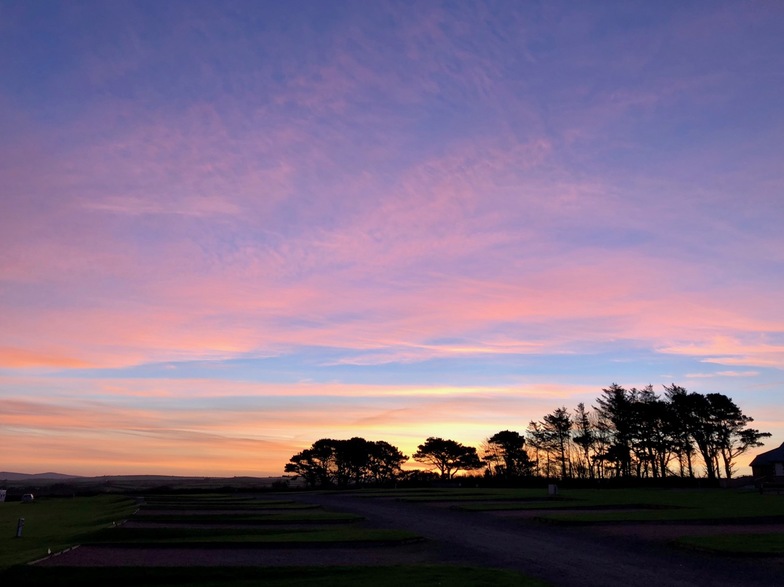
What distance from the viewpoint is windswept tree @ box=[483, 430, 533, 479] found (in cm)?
11031

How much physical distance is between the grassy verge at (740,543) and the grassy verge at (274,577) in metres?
7.62

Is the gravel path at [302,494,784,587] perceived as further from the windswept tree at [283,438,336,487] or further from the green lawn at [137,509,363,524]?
the windswept tree at [283,438,336,487]

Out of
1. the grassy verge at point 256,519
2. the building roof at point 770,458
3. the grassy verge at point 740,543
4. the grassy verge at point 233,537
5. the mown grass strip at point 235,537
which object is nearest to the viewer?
the grassy verge at point 740,543

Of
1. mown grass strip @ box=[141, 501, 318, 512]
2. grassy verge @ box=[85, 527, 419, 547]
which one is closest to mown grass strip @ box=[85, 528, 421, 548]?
grassy verge @ box=[85, 527, 419, 547]

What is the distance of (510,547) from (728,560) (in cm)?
696

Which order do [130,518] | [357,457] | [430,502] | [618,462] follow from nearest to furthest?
[130,518], [430,502], [618,462], [357,457]

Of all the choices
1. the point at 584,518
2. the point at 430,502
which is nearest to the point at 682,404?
the point at 430,502

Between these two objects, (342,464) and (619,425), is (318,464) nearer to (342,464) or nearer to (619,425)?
(342,464)

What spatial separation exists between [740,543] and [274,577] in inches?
598

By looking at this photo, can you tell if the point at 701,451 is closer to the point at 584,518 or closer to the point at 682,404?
the point at 682,404

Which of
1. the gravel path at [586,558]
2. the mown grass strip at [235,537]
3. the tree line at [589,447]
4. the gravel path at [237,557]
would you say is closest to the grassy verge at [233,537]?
the mown grass strip at [235,537]

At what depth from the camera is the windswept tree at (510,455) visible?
362ft

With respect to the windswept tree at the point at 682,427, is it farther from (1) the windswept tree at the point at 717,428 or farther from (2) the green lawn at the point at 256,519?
(2) the green lawn at the point at 256,519

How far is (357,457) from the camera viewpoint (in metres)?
113
